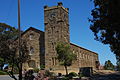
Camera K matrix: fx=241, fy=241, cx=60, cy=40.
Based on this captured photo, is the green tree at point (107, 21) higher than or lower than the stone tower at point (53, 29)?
lower

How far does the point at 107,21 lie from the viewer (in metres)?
18.0

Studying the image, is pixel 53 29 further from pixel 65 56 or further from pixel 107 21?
pixel 107 21

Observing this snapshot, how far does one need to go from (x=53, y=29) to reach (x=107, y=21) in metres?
48.7

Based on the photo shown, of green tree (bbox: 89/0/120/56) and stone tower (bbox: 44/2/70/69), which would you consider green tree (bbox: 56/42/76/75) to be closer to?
stone tower (bbox: 44/2/70/69)

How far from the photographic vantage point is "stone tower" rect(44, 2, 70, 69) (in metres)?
65.2

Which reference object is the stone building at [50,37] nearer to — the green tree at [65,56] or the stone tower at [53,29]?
the stone tower at [53,29]

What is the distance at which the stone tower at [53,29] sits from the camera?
65250 millimetres

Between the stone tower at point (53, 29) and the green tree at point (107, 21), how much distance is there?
140ft

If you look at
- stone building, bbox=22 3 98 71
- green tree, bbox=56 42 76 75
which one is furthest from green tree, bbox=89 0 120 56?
stone building, bbox=22 3 98 71

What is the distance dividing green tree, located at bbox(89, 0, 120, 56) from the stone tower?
42522 millimetres

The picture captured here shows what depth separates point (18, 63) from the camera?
73.5 feet

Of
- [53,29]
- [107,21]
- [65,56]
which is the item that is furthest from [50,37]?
[107,21]

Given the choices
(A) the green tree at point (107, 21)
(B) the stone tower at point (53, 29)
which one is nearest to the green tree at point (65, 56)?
(B) the stone tower at point (53, 29)

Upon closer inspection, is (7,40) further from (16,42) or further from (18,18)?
(18,18)
